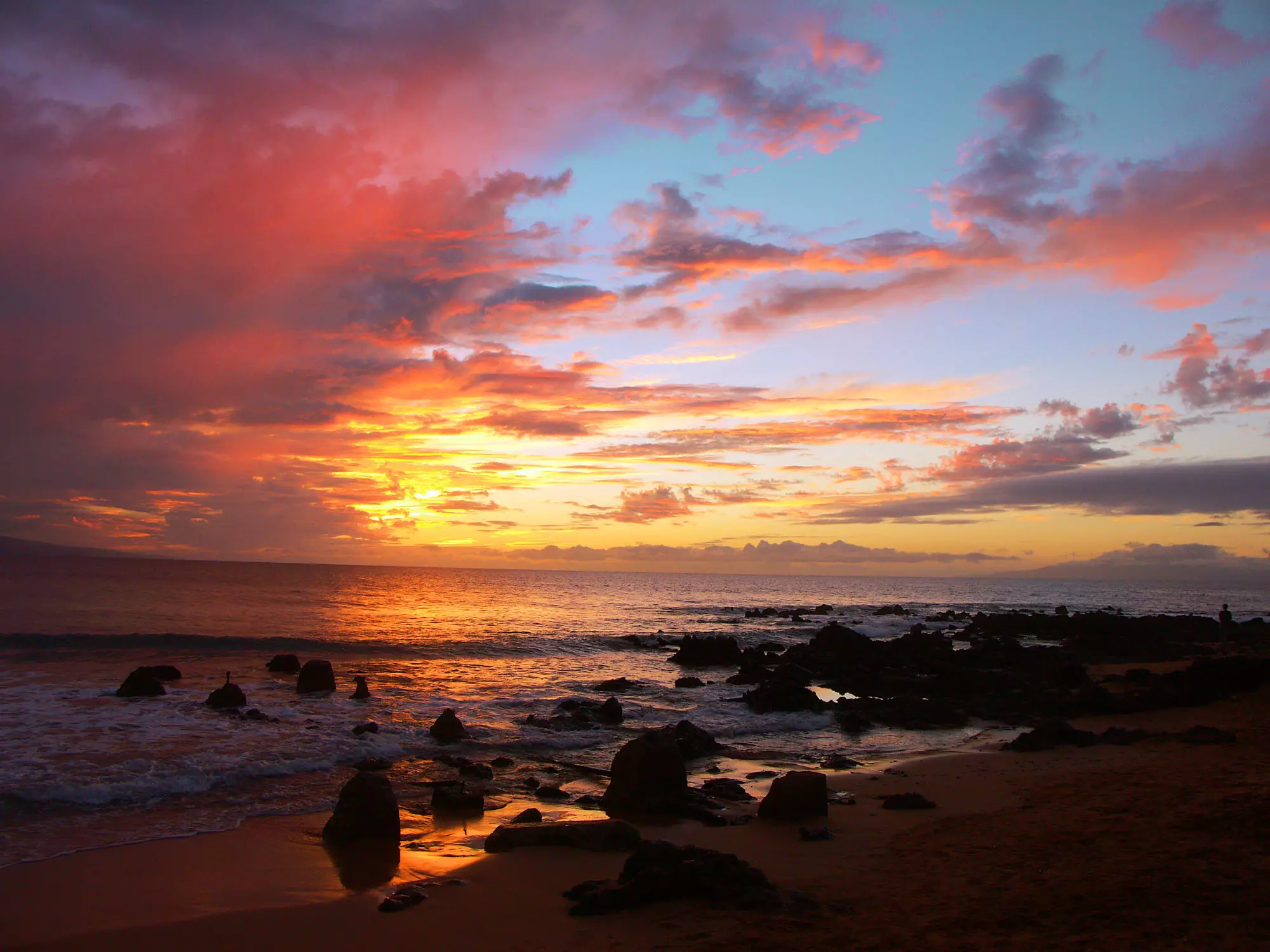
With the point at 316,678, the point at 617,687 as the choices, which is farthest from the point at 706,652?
the point at 316,678

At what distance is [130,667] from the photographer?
29.6 m

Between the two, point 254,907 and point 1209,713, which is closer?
point 254,907

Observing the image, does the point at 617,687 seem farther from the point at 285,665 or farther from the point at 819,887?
the point at 819,887

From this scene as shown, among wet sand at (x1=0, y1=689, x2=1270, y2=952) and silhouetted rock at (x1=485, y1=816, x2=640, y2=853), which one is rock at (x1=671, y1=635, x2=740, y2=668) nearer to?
wet sand at (x1=0, y1=689, x2=1270, y2=952)

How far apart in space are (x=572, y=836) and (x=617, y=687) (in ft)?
63.3

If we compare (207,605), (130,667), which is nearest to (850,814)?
(130,667)

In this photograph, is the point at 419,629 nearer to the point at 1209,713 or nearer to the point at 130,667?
the point at 130,667

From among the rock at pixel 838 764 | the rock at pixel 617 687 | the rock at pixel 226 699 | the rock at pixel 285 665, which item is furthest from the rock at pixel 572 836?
the rock at pixel 285 665

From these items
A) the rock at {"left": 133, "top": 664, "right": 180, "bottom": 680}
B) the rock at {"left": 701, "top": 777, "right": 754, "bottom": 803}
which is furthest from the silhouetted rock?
the rock at {"left": 133, "top": 664, "right": 180, "bottom": 680}

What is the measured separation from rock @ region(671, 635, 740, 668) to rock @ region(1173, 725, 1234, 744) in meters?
25.0

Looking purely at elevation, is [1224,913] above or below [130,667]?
above

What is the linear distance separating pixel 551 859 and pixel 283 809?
220 inches

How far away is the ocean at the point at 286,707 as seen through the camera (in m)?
12.9

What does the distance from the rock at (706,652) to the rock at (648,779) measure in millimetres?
26970
